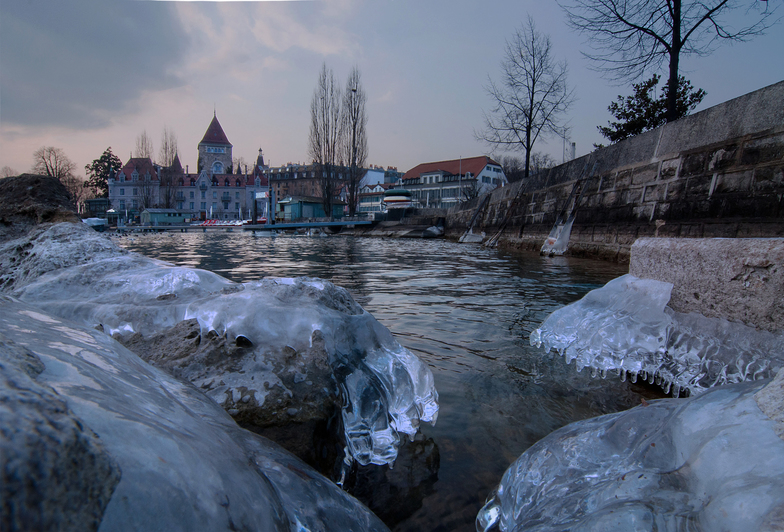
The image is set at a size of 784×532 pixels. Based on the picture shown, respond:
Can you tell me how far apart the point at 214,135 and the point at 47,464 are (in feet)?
260

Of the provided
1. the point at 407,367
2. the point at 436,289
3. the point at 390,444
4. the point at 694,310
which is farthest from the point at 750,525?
the point at 436,289

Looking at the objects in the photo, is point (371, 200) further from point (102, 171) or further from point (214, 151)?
point (102, 171)

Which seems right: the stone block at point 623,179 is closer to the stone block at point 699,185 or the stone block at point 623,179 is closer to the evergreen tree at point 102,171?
the stone block at point 699,185

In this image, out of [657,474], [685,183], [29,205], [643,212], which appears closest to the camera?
[657,474]

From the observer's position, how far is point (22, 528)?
0.40 metres

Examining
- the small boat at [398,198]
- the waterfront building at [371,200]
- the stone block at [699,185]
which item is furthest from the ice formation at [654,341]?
the waterfront building at [371,200]

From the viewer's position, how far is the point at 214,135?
70.6 metres

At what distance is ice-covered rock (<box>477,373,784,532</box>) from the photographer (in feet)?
2.41

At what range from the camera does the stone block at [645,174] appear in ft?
24.5

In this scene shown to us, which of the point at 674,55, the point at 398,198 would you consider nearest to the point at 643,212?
the point at 674,55

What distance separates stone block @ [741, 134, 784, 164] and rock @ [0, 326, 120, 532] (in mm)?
7051

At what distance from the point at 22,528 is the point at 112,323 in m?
1.71

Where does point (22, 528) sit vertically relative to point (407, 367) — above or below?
above

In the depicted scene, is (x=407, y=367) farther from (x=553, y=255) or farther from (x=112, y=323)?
(x=553, y=255)
